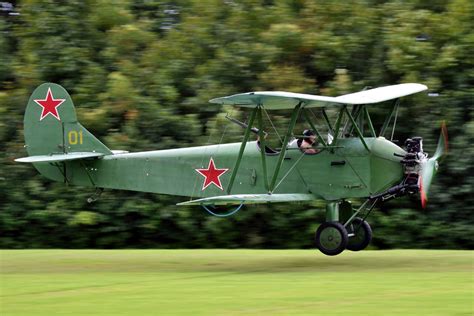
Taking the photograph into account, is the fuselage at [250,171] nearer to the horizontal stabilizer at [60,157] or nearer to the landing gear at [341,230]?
the horizontal stabilizer at [60,157]

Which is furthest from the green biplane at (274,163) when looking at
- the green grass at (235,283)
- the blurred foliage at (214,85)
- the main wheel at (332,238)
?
the blurred foliage at (214,85)

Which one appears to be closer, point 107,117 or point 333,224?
point 333,224

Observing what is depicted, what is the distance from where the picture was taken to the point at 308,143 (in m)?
14.3

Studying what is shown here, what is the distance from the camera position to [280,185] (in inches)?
568

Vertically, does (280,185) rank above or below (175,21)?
below

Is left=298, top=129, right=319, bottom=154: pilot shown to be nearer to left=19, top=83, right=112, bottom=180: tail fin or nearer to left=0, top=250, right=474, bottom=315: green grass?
left=0, top=250, right=474, bottom=315: green grass

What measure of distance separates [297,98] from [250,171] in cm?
205

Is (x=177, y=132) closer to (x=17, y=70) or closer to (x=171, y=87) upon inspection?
(x=171, y=87)

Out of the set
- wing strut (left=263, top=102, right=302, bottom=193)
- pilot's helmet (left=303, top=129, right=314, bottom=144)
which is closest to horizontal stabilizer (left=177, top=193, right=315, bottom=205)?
wing strut (left=263, top=102, right=302, bottom=193)

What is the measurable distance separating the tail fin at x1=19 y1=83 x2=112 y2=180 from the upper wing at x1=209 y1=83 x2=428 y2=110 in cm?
329

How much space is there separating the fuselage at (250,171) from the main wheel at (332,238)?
55 centimetres

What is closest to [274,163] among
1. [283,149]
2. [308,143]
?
[308,143]

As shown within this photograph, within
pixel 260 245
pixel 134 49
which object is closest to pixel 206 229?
pixel 260 245

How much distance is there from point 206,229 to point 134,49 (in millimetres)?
6041
